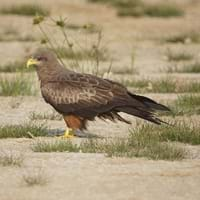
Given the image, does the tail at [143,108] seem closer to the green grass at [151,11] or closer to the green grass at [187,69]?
the green grass at [187,69]

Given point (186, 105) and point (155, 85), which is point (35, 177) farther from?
point (155, 85)

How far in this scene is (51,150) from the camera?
9.53 meters

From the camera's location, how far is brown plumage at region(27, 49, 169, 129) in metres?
10.3

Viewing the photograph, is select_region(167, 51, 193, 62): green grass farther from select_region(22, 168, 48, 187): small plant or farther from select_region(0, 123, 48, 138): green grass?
select_region(22, 168, 48, 187): small plant

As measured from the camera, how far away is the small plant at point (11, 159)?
8859 mm

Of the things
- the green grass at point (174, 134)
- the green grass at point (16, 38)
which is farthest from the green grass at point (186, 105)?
the green grass at point (16, 38)

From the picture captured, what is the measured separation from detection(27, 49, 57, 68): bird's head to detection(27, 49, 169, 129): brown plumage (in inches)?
8.0

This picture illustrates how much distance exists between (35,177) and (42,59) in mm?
2972

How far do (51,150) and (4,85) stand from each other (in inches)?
170

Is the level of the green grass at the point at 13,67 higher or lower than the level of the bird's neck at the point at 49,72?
lower

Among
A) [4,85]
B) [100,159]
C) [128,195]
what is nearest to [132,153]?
[100,159]

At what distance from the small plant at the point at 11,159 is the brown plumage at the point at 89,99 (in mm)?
1301

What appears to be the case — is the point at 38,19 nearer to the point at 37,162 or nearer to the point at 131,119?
the point at 131,119

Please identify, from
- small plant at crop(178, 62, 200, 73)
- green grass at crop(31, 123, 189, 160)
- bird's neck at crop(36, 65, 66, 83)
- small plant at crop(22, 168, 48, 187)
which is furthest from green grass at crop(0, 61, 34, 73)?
small plant at crop(22, 168, 48, 187)
